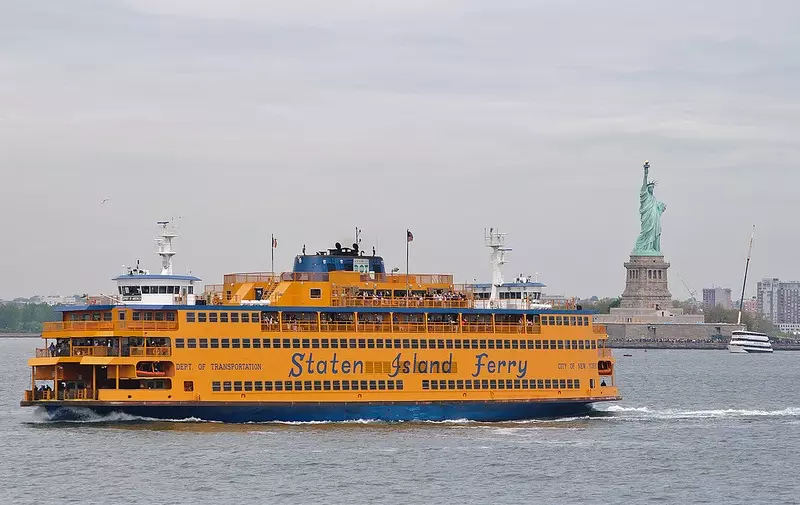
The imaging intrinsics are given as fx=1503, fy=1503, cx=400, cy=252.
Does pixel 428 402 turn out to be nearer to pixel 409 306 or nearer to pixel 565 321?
pixel 409 306

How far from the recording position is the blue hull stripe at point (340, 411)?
57.8m

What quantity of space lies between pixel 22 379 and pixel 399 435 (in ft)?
165

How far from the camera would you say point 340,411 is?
6069 cm

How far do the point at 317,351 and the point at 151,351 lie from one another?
6.84m

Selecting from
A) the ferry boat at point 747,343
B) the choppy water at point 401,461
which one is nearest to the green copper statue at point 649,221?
the ferry boat at point 747,343

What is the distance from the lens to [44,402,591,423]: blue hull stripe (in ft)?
190

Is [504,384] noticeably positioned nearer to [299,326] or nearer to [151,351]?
[299,326]

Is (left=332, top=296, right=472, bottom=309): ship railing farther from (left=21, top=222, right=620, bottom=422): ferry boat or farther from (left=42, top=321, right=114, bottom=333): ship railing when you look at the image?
(left=42, top=321, right=114, bottom=333): ship railing

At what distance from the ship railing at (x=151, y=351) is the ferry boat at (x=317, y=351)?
0.05m

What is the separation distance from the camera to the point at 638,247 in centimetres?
19875

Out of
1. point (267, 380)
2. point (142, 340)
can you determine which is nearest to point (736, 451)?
point (267, 380)

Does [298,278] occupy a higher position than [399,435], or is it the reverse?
[298,278]

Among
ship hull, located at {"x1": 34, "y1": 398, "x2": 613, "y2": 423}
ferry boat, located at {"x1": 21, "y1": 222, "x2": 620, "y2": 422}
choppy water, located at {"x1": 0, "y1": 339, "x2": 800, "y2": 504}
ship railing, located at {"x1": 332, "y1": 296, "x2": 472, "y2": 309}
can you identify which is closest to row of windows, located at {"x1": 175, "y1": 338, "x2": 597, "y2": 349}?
ferry boat, located at {"x1": 21, "y1": 222, "x2": 620, "y2": 422}

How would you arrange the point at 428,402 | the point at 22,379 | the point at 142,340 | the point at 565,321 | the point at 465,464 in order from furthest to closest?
the point at 22,379
the point at 565,321
the point at 428,402
the point at 142,340
the point at 465,464
